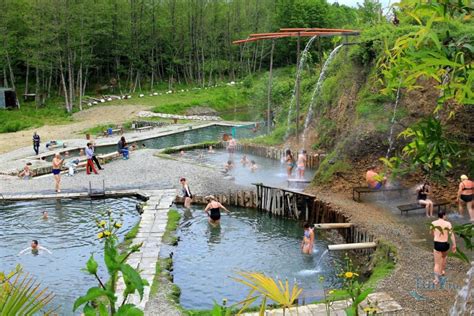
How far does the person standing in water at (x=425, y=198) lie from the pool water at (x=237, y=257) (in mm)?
3399

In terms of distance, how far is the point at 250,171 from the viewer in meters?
25.4

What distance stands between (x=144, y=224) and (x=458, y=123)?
37.2 ft

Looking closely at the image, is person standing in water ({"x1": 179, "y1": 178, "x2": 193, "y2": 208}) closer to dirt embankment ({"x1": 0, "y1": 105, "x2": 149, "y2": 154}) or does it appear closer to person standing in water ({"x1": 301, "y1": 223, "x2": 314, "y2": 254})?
person standing in water ({"x1": 301, "y1": 223, "x2": 314, "y2": 254})

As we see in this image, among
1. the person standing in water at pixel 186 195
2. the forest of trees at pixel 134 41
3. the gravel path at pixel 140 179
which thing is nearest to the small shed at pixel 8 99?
the forest of trees at pixel 134 41

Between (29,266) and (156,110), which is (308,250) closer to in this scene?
(29,266)

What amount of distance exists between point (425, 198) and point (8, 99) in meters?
46.1

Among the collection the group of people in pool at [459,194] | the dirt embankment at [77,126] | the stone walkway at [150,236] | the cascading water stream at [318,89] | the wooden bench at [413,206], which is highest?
the cascading water stream at [318,89]

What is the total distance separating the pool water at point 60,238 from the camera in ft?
44.2

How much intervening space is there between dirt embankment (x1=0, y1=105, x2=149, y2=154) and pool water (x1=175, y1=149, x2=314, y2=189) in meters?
12.6

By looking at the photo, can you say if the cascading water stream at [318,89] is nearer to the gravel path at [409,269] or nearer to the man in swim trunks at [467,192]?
the gravel path at [409,269]

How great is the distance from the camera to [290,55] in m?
74.2

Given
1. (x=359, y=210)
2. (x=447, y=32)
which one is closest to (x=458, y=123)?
(x=359, y=210)

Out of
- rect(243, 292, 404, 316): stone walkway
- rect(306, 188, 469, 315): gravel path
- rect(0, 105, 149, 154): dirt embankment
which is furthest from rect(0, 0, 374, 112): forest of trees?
rect(243, 292, 404, 316): stone walkway

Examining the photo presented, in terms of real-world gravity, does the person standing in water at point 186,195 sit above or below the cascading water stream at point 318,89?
below
